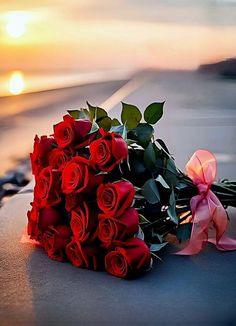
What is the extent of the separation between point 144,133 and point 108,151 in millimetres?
118

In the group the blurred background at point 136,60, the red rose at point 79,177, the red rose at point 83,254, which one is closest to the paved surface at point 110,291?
the red rose at point 83,254

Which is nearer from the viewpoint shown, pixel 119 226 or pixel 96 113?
pixel 119 226

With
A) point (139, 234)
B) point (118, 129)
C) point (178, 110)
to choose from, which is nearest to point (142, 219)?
point (139, 234)

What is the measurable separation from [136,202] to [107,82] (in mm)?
431

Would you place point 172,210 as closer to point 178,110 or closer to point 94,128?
point 94,128

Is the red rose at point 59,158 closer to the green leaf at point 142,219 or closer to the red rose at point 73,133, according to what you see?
the red rose at point 73,133

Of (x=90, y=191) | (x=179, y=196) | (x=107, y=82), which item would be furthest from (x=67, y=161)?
(x=107, y=82)

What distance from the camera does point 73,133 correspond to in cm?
71

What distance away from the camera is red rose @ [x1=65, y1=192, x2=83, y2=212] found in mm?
689

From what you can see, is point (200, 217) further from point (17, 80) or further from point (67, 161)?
point (17, 80)

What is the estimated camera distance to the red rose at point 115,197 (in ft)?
2.12

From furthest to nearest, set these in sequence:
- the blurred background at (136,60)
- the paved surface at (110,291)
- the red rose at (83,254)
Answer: the blurred background at (136,60)
the red rose at (83,254)
the paved surface at (110,291)

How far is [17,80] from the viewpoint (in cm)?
108

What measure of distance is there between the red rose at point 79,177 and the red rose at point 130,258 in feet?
0.28
